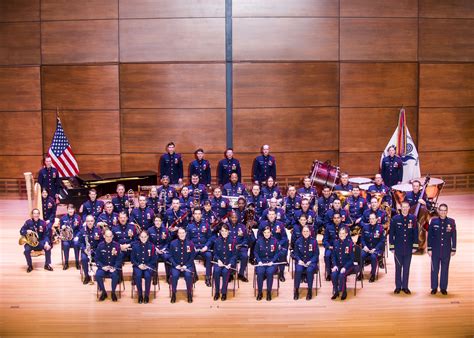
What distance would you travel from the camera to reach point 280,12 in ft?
57.4

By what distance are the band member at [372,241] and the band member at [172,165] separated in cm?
621

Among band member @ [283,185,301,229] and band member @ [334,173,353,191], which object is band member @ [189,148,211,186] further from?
band member @ [334,173,353,191]

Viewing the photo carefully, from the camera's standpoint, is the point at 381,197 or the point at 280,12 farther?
the point at 280,12

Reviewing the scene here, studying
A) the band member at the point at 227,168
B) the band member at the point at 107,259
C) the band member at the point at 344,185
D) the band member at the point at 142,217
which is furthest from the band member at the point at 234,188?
the band member at the point at 107,259

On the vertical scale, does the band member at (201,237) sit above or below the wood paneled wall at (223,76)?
below

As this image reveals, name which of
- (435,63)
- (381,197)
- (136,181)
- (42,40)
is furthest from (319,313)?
(42,40)

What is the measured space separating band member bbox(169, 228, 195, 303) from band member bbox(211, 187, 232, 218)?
236 cm

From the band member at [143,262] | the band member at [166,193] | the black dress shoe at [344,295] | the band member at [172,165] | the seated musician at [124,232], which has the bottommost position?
the black dress shoe at [344,295]

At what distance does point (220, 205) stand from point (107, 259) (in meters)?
3.18

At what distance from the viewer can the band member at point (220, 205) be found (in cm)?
1301

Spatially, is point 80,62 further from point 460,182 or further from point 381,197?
point 460,182

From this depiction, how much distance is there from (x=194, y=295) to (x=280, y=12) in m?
9.57

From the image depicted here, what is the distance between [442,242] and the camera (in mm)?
10492

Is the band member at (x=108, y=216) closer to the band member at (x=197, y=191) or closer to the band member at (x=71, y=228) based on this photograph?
the band member at (x=71, y=228)
